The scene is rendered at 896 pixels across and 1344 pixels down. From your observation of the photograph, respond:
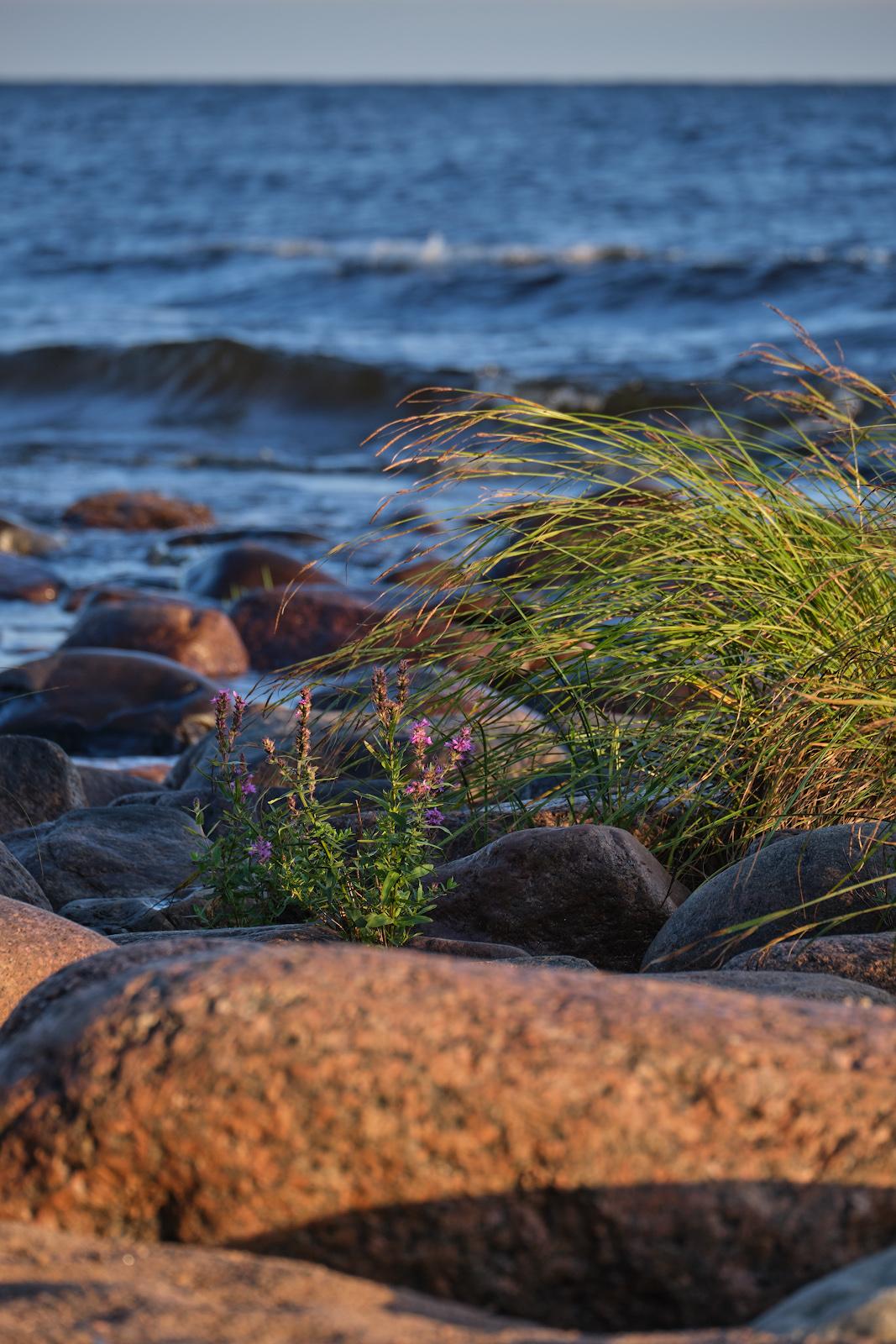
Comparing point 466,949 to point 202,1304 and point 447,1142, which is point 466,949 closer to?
point 447,1142

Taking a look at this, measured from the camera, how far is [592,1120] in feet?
5.86

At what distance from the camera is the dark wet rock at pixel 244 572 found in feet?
29.7

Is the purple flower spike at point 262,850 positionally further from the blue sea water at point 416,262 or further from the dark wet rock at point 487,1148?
the blue sea water at point 416,262

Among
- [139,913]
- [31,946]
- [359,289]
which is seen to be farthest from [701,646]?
[359,289]

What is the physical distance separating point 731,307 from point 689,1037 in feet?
61.1

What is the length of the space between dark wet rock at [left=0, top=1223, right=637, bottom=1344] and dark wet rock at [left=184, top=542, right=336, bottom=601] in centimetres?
727

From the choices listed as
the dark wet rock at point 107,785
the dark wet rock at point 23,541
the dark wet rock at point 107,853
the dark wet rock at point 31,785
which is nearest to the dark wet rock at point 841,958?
the dark wet rock at point 107,853

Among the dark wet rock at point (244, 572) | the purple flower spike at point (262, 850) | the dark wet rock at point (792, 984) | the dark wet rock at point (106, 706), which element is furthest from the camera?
the dark wet rock at point (244, 572)

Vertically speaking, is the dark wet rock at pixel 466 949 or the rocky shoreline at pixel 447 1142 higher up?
the rocky shoreline at pixel 447 1142

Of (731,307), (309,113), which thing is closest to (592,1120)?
(731,307)

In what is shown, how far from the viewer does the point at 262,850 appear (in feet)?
10.6

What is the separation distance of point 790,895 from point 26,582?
→ 686cm

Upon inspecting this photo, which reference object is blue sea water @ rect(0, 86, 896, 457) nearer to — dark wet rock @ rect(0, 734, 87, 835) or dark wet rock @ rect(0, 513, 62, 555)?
dark wet rock @ rect(0, 513, 62, 555)

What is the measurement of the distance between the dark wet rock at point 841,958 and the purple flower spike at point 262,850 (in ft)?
3.16
